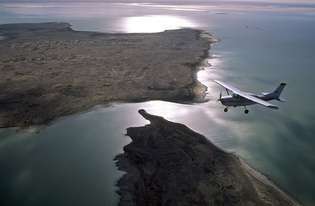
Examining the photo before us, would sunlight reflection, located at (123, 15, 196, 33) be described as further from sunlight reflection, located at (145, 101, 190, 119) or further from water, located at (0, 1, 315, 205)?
sunlight reflection, located at (145, 101, 190, 119)

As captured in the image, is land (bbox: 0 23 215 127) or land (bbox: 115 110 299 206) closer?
land (bbox: 115 110 299 206)

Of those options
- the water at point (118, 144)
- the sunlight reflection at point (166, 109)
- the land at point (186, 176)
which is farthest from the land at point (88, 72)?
the land at point (186, 176)

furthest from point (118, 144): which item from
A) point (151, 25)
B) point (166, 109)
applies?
point (151, 25)

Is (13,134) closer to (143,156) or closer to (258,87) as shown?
(143,156)

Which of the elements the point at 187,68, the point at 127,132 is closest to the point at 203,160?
the point at 127,132

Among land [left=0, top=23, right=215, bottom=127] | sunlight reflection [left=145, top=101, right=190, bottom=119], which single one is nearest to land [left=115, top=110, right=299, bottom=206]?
sunlight reflection [left=145, top=101, right=190, bottom=119]

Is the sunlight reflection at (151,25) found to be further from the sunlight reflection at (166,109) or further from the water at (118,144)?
the sunlight reflection at (166,109)
